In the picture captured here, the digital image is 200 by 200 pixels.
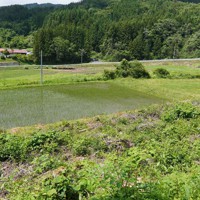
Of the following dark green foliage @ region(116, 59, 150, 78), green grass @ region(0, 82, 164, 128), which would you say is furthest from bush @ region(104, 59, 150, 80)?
green grass @ region(0, 82, 164, 128)

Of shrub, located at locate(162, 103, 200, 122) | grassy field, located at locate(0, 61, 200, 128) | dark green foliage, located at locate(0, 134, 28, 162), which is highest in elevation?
shrub, located at locate(162, 103, 200, 122)

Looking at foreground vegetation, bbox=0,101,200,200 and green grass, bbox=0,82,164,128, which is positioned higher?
foreground vegetation, bbox=0,101,200,200

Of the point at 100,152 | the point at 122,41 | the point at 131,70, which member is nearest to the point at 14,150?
the point at 100,152

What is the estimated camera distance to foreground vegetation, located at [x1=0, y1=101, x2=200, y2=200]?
17.1 ft

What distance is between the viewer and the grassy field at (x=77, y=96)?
1791cm

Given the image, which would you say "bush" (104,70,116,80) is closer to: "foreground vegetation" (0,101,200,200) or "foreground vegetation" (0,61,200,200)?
"foreground vegetation" (0,61,200,200)

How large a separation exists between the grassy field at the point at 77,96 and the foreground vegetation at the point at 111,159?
17.9 ft

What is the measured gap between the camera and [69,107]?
19938 millimetres

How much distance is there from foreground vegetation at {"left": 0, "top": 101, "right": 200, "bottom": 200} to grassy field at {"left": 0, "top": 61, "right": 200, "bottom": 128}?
546 cm

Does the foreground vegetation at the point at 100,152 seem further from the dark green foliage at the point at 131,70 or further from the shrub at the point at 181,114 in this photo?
the dark green foliage at the point at 131,70

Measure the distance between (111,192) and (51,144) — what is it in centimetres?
479

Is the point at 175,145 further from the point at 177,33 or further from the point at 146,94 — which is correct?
the point at 177,33

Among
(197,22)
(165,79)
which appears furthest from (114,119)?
(197,22)

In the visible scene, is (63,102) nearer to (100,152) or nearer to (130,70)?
(100,152)
